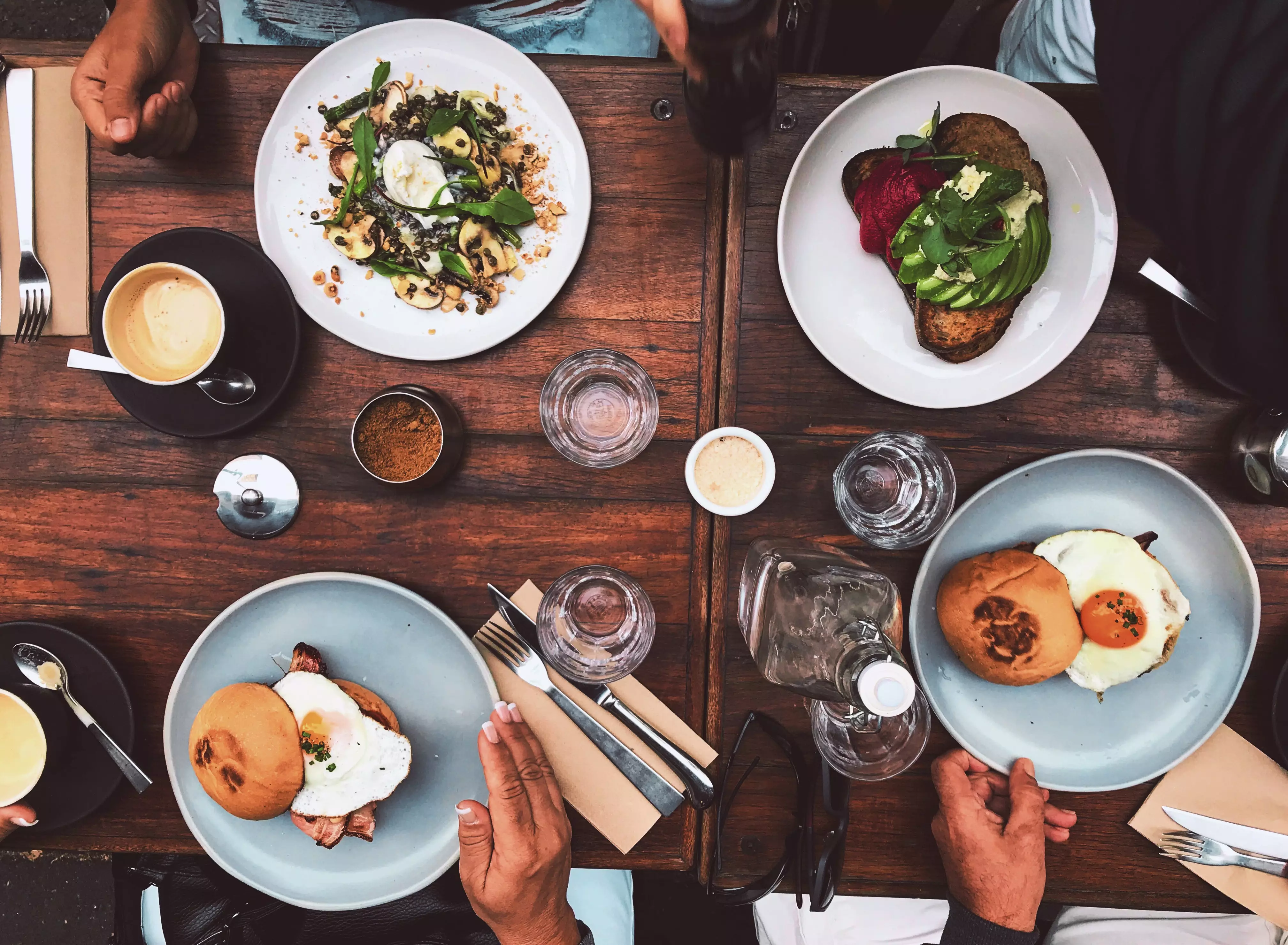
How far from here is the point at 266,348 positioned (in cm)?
116

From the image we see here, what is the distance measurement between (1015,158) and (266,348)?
1.28 meters

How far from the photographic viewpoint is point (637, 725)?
1191mm

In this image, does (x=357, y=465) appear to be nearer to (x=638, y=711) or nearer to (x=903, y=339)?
(x=638, y=711)

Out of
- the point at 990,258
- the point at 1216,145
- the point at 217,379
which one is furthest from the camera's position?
the point at 217,379

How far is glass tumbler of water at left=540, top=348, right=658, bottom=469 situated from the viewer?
119 centimetres

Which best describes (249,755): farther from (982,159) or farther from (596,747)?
(982,159)

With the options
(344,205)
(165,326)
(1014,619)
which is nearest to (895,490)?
(1014,619)

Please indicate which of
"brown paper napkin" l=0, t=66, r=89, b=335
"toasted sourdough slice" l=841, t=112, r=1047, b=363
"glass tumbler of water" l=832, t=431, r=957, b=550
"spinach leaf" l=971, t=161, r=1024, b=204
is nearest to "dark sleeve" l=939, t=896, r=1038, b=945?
"glass tumbler of water" l=832, t=431, r=957, b=550

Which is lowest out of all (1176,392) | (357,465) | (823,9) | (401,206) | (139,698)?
(139,698)

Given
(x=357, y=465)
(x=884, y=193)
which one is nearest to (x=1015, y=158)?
(x=884, y=193)

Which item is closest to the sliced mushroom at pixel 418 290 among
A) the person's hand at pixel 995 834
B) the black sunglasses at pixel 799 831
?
the black sunglasses at pixel 799 831

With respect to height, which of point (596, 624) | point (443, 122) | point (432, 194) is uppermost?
point (443, 122)

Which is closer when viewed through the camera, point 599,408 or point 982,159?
point 982,159

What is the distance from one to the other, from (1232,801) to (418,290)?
1666 millimetres
